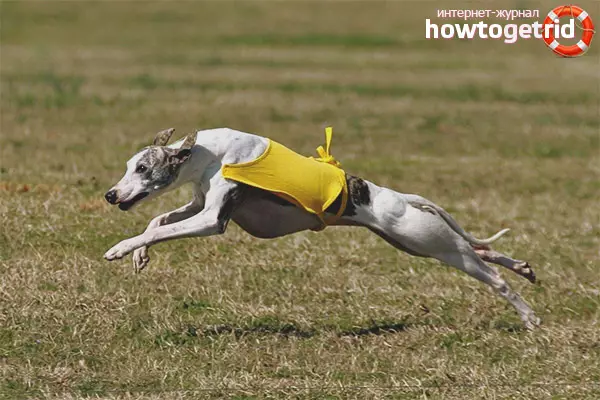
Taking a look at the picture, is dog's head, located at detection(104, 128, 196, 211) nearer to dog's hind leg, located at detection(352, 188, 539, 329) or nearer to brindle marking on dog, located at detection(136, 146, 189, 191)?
brindle marking on dog, located at detection(136, 146, 189, 191)

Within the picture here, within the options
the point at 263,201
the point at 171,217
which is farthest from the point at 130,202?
the point at 263,201

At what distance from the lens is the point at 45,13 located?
1636 inches

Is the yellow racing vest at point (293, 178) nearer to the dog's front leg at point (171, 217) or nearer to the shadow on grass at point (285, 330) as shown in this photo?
the dog's front leg at point (171, 217)

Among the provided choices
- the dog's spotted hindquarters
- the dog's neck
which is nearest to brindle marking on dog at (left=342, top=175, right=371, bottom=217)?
the dog's spotted hindquarters

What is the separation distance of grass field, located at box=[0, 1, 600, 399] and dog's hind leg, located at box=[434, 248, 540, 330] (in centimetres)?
17

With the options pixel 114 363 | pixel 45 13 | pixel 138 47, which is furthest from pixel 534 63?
pixel 114 363

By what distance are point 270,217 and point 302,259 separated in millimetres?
1840

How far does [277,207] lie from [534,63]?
2511 cm

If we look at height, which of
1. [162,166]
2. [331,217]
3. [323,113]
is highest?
[162,166]

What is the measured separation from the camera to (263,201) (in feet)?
26.9

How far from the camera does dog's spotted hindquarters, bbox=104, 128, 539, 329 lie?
780 cm

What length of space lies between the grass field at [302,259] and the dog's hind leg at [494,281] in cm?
17

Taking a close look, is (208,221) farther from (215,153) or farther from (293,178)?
(293,178)

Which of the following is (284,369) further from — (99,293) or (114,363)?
(99,293)
